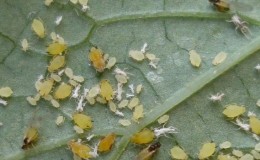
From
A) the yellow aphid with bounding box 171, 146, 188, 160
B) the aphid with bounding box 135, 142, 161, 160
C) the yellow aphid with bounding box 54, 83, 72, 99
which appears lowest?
the yellow aphid with bounding box 171, 146, 188, 160

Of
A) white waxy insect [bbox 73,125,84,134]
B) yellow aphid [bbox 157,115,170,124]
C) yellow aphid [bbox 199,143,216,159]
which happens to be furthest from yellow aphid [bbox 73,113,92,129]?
yellow aphid [bbox 199,143,216,159]

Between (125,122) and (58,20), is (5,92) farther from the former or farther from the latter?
(125,122)

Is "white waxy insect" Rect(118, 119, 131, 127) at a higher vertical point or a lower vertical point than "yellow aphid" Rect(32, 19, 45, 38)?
lower

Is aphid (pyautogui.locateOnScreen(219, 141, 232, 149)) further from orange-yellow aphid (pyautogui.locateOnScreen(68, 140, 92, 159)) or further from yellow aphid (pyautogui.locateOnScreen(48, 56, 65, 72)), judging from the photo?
→ yellow aphid (pyautogui.locateOnScreen(48, 56, 65, 72))

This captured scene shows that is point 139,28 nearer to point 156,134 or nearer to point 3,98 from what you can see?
point 156,134

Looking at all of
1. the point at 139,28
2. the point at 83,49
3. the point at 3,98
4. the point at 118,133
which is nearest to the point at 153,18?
the point at 139,28

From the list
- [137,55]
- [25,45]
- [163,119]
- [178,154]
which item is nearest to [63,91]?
[25,45]
